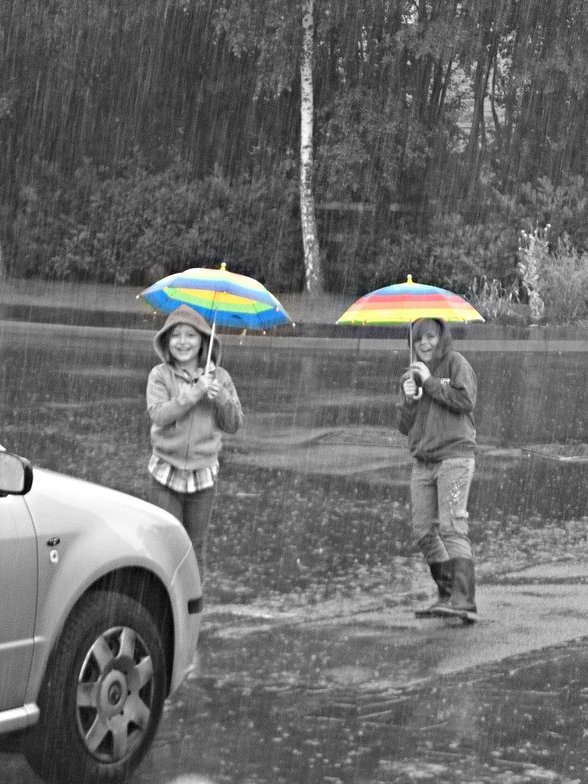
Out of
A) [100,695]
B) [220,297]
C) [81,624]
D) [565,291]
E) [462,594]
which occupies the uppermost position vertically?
[565,291]

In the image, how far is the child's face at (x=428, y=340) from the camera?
25.8 ft

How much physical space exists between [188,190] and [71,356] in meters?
12.9

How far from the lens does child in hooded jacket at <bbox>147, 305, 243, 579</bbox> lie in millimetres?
7004

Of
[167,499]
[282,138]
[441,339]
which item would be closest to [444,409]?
[441,339]

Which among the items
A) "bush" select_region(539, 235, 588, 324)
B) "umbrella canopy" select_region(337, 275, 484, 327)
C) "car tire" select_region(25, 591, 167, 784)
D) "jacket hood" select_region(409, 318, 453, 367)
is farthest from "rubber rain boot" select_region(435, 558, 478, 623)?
"bush" select_region(539, 235, 588, 324)

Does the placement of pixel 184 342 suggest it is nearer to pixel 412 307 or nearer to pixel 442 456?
pixel 412 307

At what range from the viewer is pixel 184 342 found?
7086mm

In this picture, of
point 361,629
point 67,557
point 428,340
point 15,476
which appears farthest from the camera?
point 428,340

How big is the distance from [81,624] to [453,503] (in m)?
3.17

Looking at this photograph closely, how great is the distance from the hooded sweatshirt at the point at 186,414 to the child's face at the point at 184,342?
33 millimetres

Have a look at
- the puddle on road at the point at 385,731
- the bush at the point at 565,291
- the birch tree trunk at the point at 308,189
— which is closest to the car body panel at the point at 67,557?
the puddle on road at the point at 385,731

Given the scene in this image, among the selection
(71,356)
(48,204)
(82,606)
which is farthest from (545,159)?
(82,606)

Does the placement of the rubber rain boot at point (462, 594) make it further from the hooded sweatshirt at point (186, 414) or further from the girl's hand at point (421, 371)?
the hooded sweatshirt at point (186, 414)

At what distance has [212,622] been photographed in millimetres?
7453
